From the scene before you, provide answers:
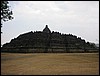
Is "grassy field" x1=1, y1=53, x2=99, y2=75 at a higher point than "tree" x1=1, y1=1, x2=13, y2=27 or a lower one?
lower

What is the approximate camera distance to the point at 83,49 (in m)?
51.5

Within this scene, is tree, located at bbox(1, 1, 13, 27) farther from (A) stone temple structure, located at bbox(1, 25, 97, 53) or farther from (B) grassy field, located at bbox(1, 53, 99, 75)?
(A) stone temple structure, located at bbox(1, 25, 97, 53)

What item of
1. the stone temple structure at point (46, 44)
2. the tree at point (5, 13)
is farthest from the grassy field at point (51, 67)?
the stone temple structure at point (46, 44)

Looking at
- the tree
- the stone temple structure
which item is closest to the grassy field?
the tree

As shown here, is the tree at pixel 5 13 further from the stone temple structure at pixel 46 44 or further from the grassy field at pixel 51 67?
the stone temple structure at pixel 46 44

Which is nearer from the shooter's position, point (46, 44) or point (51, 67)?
point (51, 67)

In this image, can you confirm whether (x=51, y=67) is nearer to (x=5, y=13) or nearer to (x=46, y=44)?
(x=5, y=13)

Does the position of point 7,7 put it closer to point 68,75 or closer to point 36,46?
point 68,75

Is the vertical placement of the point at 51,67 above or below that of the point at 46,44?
below

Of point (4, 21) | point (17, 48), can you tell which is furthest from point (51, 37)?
point (4, 21)

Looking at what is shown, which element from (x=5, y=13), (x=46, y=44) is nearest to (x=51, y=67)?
(x=5, y=13)

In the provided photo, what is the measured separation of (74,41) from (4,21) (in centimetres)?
3372

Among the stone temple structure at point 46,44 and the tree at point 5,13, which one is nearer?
the tree at point 5,13

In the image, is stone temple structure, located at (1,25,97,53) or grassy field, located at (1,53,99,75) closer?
grassy field, located at (1,53,99,75)
